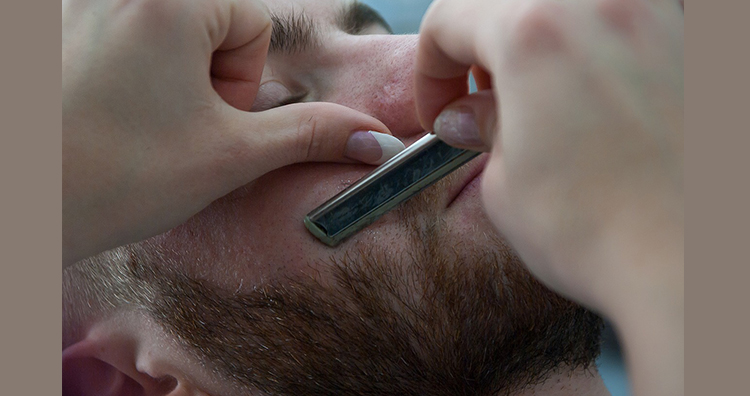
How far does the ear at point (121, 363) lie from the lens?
0.91 m

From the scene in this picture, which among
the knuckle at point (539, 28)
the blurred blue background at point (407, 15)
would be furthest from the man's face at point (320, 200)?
the blurred blue background at point (407, 15)

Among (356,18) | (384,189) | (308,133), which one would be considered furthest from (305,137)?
(356,18)

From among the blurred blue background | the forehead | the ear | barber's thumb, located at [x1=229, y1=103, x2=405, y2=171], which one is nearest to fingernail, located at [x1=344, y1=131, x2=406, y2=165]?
barber's thumb, located at [x1=229, y1=103, x2=405, y2=171]

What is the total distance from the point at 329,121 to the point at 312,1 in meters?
0.31

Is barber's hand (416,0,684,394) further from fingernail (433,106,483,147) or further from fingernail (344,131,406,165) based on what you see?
fingernail (344,131,406,165)

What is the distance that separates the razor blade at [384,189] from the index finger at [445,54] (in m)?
0.13

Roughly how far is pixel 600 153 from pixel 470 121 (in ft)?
0.51

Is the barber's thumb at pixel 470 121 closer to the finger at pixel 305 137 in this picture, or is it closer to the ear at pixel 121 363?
the finger at pixel 305 137

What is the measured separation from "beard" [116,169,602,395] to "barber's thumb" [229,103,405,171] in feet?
0.29

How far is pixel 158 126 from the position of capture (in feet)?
2.31

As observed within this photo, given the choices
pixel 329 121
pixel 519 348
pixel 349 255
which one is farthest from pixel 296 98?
pixel 519 348

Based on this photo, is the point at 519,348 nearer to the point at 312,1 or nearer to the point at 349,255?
the point at 349,255

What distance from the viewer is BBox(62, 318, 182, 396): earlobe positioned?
3.12 feet

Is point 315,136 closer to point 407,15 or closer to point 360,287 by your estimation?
point 360,287
